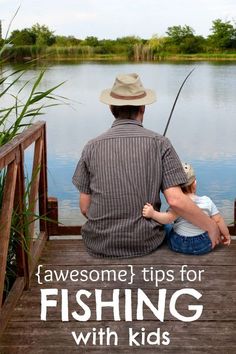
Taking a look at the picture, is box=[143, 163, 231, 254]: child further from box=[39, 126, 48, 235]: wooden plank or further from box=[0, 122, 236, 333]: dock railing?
box=[39, 126, 48, 235]: wooden plank

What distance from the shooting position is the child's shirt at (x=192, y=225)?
127 inches

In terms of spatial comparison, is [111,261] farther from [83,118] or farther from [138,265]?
[83,118]

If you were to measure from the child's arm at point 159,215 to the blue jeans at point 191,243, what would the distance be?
18 centimetres

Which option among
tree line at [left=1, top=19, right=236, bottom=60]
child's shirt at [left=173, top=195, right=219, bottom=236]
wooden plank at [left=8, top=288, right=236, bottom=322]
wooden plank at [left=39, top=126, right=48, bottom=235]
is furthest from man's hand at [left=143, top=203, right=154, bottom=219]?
tree line at [left=1, top=19, right=236, bottom=60]

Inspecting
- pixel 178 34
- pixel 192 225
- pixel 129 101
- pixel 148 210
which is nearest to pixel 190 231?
pixel 192 225

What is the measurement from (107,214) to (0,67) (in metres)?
0.92

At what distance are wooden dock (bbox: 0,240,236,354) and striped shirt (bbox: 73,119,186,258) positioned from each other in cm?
21

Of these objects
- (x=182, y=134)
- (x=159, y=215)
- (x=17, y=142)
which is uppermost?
(x=17, y=142)

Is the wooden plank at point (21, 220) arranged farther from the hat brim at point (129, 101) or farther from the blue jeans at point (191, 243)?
the blue jeans at point (191, 243)

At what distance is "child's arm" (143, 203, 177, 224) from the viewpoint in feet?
9.95

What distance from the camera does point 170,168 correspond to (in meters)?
3.04

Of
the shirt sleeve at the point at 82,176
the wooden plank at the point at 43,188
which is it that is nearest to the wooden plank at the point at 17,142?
the wooden plank at the point at 43,188

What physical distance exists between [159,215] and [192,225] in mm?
229

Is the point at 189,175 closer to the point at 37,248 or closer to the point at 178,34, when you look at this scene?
the point at 37,248
